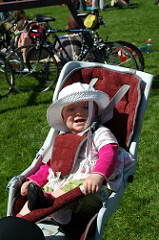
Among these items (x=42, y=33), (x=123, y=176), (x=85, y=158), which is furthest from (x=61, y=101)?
(x=42, y=33)

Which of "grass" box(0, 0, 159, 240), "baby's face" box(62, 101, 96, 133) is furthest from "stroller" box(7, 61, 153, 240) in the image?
"grass" box(0, 0, 159, 240)

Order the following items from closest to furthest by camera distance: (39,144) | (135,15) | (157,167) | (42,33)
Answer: (157,167)
(39,144)
(42,33)
(135,15)

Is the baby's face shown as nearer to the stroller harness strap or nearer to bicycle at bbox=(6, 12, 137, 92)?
the stroller harness strap

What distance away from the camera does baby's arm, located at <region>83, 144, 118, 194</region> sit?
196cm

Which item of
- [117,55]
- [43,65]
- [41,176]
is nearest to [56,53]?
[43,65]

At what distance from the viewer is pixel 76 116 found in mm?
2455

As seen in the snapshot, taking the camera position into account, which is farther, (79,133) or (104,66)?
(104,66)

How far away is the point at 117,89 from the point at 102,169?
100 cm

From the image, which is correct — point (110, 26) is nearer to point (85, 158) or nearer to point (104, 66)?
point (104, 66)

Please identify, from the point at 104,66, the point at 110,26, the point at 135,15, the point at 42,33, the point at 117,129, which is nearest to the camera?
the point at 117,129

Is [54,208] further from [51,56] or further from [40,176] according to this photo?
[51,56]

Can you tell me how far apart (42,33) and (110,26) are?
6.64 metres

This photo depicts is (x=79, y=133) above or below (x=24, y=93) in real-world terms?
above

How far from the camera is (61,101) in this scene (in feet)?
8.02
